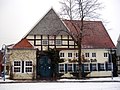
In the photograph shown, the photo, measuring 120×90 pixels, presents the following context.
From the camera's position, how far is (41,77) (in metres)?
19.9

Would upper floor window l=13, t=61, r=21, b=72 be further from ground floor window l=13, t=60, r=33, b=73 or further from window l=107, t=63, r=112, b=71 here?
window l=107, t=63, r=112, b=71

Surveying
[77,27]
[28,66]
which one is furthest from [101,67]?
[28,66]

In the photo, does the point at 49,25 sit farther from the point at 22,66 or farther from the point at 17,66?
the point at 17,66

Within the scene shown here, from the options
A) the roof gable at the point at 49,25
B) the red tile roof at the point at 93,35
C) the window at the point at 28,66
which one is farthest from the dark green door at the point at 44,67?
the red tile roof at the point at 93,35

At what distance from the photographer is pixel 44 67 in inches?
794

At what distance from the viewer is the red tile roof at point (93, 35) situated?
2155 cm

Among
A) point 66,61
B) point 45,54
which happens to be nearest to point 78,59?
point 66,61

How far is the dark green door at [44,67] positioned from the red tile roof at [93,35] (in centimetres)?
334

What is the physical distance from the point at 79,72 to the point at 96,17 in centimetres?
452

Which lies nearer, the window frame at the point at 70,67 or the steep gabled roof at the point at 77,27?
the steep gabled roof at the point at 77,27

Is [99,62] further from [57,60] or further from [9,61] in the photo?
[9,61]

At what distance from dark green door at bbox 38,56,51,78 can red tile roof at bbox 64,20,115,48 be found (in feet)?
11.0

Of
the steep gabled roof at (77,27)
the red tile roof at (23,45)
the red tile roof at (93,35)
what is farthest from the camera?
the red tile roof at (93,35)

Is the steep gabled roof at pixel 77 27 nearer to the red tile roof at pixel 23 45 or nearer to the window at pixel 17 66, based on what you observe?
the red tile roof at pixel 23 45
